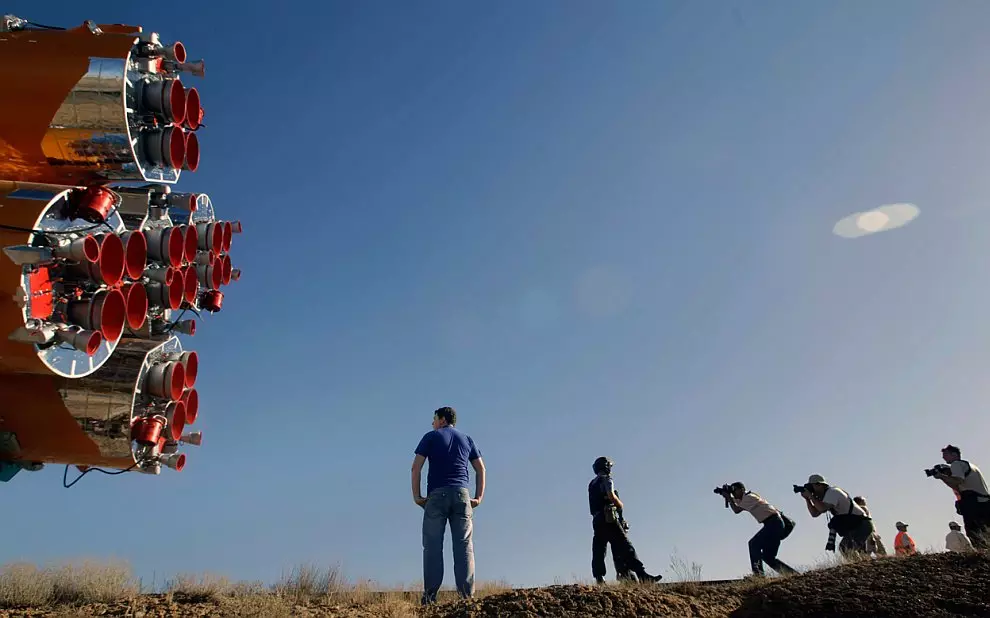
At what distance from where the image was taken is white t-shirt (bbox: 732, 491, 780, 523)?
1105cm

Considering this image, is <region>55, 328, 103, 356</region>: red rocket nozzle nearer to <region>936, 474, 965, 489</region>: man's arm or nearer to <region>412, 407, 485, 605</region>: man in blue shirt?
<region>412, 407, 485, 605</region>: man in blue shirt

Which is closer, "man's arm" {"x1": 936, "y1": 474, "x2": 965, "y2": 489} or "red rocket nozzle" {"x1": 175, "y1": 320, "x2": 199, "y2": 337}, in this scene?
"red rocket nozzle" {"x1": 175, "y1": 320, "x2": 199, "y2": 337}

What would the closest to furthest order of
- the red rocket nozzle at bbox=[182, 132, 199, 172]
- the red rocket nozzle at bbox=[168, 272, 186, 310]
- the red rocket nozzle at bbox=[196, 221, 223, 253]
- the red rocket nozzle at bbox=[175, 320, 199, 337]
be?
the red rocket nozzle at bbox=[168, 272, 186, 310] → the red rocket nozzle at bbox=[182, 132, 199, 172] → the red rocket nozzle at bbox=[175, 320, 199, 337] → the red rocket nozzle at bbox=[196, 221, 223, 253]

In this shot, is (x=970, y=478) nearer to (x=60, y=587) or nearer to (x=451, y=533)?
(x=451, y=533)

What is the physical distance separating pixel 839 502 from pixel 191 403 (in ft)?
32.0

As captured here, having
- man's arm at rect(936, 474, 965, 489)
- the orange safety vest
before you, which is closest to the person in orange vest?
the orange safety vest

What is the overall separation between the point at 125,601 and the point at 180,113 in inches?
211

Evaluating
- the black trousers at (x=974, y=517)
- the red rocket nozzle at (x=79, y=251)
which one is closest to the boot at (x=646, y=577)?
the black trousers at (x=974, y=517)

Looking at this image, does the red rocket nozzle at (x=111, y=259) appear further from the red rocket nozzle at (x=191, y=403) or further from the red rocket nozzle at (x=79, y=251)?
the red rocket nozzle at (x=191, y=403)

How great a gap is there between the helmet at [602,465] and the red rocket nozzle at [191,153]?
22.7ft

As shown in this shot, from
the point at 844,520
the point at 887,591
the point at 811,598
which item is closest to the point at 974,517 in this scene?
the point at 844,520

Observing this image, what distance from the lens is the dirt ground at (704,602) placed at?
685 centimetres

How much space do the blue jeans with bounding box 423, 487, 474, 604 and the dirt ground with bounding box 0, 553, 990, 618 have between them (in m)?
0.62

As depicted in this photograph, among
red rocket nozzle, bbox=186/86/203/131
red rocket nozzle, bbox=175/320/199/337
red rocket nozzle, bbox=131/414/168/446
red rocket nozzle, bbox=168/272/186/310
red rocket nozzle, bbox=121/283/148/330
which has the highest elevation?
red rocket nozzle, bbox=186/86/203/131
